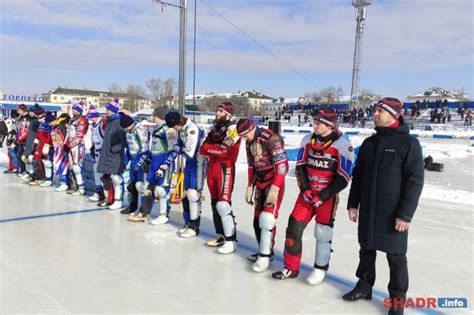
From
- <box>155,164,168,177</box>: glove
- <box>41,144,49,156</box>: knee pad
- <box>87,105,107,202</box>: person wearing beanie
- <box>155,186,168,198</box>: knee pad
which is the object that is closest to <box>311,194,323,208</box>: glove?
<box>155,164,168,177</box>: glove

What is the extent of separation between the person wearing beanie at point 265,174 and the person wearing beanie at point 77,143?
4607 mm

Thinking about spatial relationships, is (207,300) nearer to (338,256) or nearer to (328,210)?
(328,210)

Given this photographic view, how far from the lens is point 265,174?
4422 millimetres

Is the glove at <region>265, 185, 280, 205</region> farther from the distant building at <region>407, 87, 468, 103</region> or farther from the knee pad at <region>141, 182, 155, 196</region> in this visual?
the distant building at <region>407, 87, 468, 103</region>

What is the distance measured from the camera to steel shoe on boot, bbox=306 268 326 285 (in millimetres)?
4031

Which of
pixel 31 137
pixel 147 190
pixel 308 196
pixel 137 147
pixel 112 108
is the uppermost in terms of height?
pixel 112 108

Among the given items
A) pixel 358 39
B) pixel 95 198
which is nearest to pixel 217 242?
pixel 95 198

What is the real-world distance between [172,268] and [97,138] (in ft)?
12.7

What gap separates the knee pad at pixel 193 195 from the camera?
17.7 feet

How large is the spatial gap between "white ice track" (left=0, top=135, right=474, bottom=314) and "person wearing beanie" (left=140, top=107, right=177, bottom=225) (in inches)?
13.4

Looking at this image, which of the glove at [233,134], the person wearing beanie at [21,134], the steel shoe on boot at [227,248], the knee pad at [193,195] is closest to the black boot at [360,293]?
the steel shoe on boot at [227,248]

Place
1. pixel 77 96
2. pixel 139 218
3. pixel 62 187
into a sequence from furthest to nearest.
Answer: pixel 77 96 → pixel 62 187 → pixel 139 218

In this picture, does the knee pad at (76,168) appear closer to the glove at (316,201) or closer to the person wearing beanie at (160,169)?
the person wearing beanie at (160,169)

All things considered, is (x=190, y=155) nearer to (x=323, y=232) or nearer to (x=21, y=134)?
(x=323, y=232)
